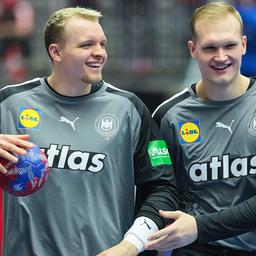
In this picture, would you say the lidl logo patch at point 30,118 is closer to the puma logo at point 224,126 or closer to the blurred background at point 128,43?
the puma logo at point 224,126

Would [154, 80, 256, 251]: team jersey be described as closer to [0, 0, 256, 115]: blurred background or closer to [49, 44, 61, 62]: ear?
[49, 44, 61, 62]: ear

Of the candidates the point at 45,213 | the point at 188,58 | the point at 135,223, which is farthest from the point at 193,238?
the point at 188,58

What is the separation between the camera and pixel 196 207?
20.4 feet

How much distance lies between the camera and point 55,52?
6.35 meters

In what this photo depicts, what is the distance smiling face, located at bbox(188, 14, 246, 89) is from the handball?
117 centimetres

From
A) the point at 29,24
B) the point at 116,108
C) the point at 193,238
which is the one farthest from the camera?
the point at 29,24

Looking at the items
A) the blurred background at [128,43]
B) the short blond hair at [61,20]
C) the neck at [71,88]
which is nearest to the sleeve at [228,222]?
the neck at [71,88]

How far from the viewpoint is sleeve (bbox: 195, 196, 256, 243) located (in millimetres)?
5859

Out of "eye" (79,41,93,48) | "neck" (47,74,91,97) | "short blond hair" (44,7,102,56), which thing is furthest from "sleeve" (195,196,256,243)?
"short blond hair" (44,7,102,56)

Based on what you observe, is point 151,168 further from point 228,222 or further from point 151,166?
point 228,222

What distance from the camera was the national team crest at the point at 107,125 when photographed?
616 cm

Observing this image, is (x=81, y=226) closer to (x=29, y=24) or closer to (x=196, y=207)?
(x=196, y=207)

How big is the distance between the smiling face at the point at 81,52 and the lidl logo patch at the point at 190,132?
619 millimetres

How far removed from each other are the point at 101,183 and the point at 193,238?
655 millimetres
